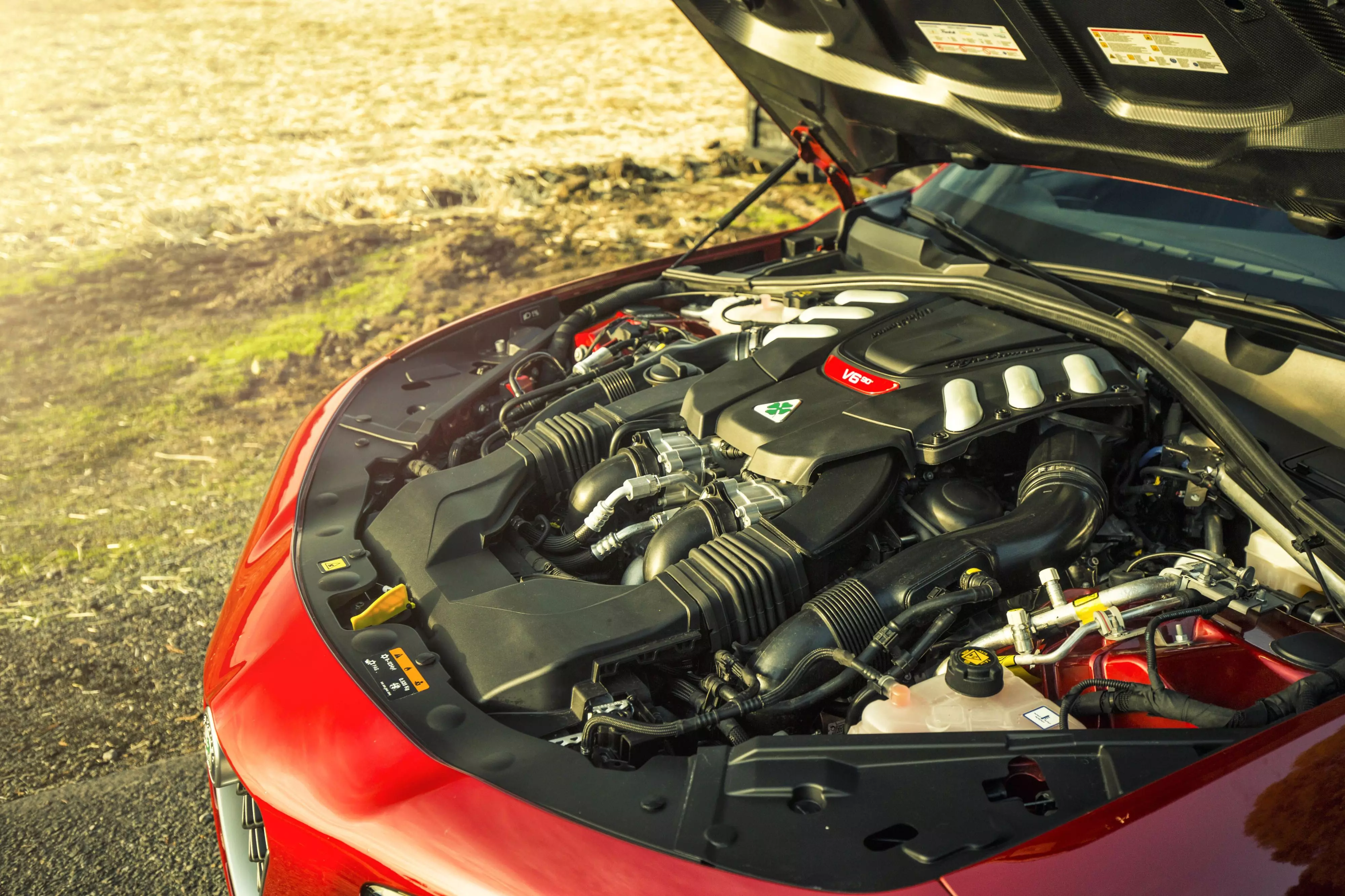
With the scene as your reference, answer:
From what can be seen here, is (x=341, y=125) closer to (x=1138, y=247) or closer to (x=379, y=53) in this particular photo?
(x=379, y=53)

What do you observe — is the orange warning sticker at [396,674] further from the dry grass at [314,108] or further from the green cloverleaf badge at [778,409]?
the dry grass at [314,108]

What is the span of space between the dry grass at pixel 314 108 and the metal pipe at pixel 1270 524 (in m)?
6.41

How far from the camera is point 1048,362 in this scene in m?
2.13

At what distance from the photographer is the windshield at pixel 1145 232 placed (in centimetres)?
210

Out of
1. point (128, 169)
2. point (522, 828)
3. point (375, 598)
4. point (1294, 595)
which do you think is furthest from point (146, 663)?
point (128, 169)

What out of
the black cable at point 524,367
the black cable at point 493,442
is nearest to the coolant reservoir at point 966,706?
the black cable at point 493,442

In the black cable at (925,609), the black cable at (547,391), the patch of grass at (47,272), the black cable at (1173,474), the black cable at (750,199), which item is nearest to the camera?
the black cable at (925,609)

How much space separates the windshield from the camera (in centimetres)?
210

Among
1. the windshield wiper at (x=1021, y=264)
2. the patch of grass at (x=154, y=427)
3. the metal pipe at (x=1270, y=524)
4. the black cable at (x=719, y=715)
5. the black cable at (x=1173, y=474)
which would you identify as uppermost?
the windshield wiper at (x=1021, y=264)

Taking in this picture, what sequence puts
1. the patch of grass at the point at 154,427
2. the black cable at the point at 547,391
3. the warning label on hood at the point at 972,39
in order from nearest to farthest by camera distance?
the warning label on hood at the point at 972,39, the black cable at the point at 547,391, the patch of grass at the point at 154,427

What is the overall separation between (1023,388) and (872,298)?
615 mm

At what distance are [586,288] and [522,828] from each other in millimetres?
2159

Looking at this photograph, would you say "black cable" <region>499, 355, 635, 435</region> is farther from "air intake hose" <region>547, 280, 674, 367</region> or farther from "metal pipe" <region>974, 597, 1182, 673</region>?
"metal pipe" <region>974, 597, 1182, 673</region>

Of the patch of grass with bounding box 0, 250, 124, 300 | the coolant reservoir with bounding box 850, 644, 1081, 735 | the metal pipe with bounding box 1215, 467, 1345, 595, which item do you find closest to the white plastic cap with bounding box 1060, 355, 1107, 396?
the metal pipe with bounding box 1215, 467, 1345, 595
